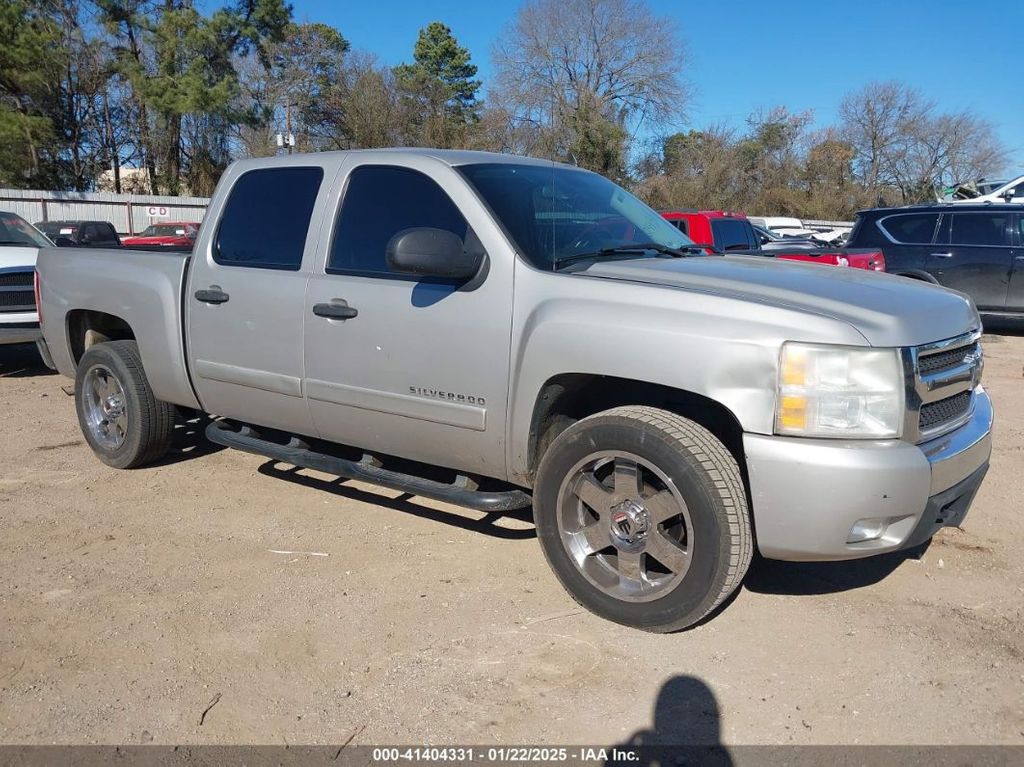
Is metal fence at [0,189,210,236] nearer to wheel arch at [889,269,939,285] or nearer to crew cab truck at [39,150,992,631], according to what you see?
wheel arch at [889,269,939,285]

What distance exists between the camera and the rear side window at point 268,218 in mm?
4551

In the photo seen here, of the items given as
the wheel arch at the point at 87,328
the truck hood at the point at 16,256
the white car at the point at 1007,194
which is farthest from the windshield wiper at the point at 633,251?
the white car at the point at 1007,194

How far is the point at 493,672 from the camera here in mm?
3248

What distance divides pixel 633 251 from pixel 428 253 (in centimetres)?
108

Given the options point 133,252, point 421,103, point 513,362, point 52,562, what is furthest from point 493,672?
point 421,103

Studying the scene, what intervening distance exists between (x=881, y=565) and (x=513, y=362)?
6.61 feet

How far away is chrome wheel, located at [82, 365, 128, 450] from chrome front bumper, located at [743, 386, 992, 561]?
4.04 metres

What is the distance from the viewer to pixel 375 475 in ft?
14.0

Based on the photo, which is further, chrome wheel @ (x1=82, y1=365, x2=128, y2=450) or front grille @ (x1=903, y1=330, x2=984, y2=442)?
chrome wheel @ (x1=82, y1=365, x2=128, y2=450)

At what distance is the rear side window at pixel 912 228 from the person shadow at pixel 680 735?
10.9 metres

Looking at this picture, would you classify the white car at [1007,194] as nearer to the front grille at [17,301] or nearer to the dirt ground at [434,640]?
the dirt ground at [434,640]

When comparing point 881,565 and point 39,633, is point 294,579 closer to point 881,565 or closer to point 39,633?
point 39,633

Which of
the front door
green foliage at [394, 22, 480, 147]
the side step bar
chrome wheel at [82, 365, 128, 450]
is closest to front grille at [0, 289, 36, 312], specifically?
chrome wheel at [82, 365, 128, 450]

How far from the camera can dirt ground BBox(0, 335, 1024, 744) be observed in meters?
2.95
